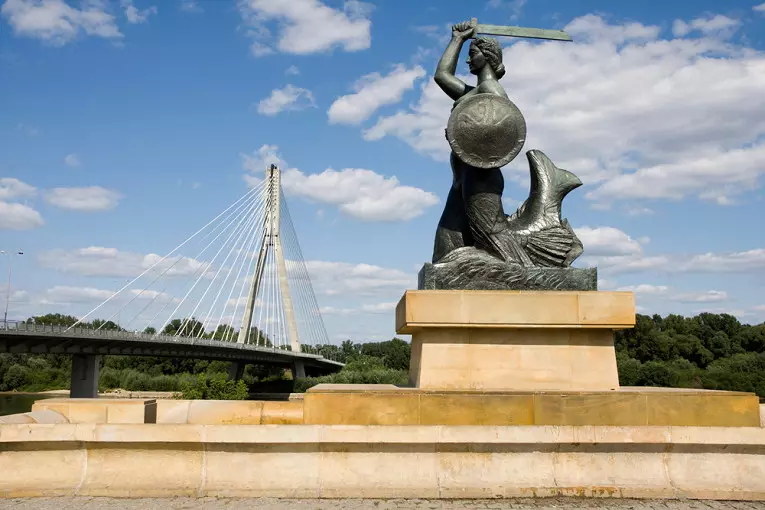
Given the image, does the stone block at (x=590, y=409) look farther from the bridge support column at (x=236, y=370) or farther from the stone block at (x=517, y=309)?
the bridge support column at (x=236, y=370)

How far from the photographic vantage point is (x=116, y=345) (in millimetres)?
36438

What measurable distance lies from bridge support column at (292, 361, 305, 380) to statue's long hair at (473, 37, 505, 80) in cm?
4384

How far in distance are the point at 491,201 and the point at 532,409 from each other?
8.31 ft

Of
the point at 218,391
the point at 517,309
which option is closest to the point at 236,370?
the point at 218,391

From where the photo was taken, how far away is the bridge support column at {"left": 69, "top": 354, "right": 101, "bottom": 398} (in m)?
37.6

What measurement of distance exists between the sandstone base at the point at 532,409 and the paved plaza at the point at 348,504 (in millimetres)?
690

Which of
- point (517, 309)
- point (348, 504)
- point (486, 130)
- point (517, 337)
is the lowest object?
point (348, 504)

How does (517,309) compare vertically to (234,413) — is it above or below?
above

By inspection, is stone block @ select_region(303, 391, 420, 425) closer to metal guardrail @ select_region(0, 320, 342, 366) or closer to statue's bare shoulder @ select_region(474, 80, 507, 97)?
statue's bare shoulder @ select_region(474, 80, 507, 97)

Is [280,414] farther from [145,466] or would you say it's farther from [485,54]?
[485,54]

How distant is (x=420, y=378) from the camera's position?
6781mm

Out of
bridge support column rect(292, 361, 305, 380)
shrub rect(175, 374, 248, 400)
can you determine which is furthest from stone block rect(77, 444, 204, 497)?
bridge support column rect(292, 361, 305, 380)

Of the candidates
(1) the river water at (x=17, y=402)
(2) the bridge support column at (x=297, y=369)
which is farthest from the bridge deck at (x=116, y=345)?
(2) the bridge support column at (x=297, y=369)

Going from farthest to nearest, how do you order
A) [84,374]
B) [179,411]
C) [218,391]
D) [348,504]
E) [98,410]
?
[84,374] < [218,391] < [179,411] < [98,410] < [348,504]
